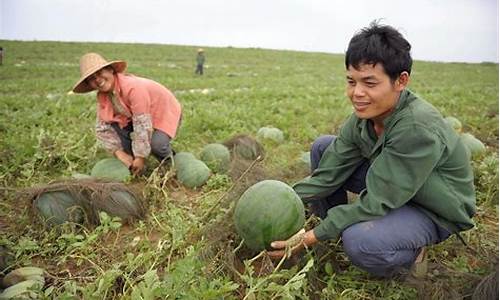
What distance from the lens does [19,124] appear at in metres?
6.13

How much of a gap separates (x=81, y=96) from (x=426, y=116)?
26.6 feet

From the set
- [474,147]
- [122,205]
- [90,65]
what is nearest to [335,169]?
[122,205]

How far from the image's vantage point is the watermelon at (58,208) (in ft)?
10.3

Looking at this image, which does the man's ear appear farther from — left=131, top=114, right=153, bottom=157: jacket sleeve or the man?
left=131, top=114, right=153, bottom=157: jacket sleeve

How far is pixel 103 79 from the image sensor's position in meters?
3.85

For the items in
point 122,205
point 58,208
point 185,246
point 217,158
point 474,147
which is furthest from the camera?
point 474,147

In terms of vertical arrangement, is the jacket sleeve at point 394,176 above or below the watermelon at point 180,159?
above

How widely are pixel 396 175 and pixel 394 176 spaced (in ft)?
0.04

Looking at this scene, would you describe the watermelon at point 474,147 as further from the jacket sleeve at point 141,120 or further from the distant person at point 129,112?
the jacket sleeve at point 141,120

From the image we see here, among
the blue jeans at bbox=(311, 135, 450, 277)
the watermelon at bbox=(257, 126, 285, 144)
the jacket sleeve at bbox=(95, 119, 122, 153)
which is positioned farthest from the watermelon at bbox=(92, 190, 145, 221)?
the watermelon at bbox=(257, 126, 285, 144)

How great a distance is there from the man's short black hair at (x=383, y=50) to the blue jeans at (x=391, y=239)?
29.2 inches

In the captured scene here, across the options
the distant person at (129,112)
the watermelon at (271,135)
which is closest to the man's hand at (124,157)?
the distant person at (129,112)

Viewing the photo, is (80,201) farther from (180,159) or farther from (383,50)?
(383,50)

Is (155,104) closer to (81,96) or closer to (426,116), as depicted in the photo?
(426,116)
